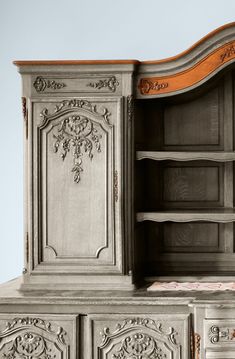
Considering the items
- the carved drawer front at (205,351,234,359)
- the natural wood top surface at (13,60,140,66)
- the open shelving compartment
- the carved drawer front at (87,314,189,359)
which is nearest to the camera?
the carved drawer front at (205,351,234,359)

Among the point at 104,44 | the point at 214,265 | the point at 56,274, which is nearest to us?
the point at 56,274

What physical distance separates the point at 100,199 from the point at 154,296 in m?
0.56

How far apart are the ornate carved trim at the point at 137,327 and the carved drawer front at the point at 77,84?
113 cm

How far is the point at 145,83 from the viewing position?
349 centimetres

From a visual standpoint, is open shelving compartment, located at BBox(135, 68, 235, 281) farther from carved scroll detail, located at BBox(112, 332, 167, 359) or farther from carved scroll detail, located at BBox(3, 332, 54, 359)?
carved scroll detail, located at BBox(3, 332, 54, 359)

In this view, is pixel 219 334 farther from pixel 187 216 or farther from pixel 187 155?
pixel 187 155

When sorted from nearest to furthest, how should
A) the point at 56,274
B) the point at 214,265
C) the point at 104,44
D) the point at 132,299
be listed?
the point at 132,299, the point at 56,274, the point at 214,265, the point at 104,44

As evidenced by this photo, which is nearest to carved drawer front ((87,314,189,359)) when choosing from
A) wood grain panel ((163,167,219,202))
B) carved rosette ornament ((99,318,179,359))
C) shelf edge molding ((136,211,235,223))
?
carved rosette ornament ((99,318,179,359))

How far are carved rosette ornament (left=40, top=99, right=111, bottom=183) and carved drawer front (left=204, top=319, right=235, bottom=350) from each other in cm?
98

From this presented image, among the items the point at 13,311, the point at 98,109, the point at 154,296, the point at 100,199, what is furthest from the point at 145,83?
the point at 13,311

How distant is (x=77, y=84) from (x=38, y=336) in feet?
4.16

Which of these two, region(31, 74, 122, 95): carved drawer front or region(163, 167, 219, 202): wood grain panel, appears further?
region(163, 167, 219, 202): wood grain panel

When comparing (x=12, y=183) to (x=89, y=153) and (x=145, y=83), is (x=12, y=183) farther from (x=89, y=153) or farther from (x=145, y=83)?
(x=145, y=83)

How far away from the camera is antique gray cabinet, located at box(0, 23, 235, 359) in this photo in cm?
327
